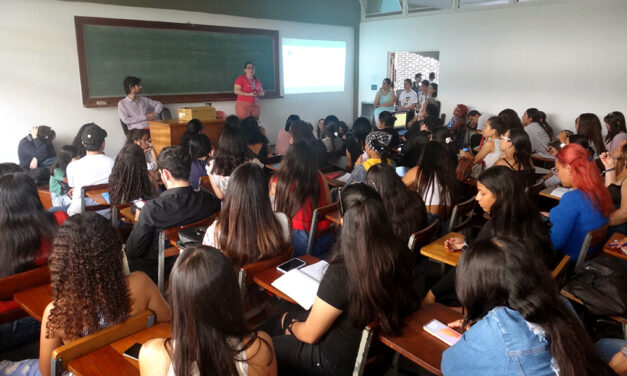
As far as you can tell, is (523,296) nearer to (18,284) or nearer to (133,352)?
(133,352)

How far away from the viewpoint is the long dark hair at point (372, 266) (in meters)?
1.74

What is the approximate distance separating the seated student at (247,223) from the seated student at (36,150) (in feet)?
15.2

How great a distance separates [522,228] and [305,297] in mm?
1345

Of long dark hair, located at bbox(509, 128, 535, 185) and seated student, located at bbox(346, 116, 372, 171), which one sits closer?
long dark hair, located at bbox(509, 128, 535, 185)

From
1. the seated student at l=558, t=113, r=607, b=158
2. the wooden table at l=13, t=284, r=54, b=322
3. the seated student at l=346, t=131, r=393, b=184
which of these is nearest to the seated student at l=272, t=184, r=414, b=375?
the wooden table at l=13, t=284, r=54, b=322

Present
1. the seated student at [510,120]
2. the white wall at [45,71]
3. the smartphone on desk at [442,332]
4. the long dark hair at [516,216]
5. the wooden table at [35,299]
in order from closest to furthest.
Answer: the smartphone on desk at [442,332] → the wooden table at [35,299] → the long dark hair at [516,216] → the seated student at [510,120] → the white wall at [45,71]

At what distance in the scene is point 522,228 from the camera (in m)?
2.53

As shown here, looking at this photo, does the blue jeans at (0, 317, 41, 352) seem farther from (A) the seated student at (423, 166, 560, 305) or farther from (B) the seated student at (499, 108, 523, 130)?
(B) the seated student at (499, 108, 523, 130)

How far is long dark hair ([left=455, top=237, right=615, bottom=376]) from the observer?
1325 millimetres

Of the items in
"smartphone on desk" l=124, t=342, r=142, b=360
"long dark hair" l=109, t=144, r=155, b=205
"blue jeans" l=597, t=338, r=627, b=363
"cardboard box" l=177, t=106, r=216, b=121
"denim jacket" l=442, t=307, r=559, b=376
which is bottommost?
"blue jeans" l=597, t=338, r=627, b=363

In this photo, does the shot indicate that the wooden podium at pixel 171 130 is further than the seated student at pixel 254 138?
Yes

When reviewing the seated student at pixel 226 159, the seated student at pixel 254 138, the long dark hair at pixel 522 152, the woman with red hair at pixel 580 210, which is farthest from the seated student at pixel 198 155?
the woman with red hair at pixel 580 210

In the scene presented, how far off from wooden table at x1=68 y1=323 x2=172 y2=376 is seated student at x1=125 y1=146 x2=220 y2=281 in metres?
1.22

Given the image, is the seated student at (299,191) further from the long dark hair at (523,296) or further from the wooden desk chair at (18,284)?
the long dark hair at (523,296)
